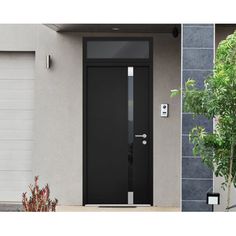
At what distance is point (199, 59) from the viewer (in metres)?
6.88

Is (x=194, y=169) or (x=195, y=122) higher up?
(x=195, y=122)

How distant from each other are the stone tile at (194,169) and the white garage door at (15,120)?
3.16m

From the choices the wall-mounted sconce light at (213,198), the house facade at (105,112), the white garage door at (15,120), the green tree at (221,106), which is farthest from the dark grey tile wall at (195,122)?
the white garage door at (15,120)

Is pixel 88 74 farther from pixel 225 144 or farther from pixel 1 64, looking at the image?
pixel 225 144

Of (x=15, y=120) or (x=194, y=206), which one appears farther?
(x=15, y=120)

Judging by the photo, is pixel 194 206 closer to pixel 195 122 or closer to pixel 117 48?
pixel 195 122

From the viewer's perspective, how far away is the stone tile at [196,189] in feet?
22.3

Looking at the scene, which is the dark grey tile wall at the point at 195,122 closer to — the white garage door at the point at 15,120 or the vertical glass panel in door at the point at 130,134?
the vertical glass panel in door at the point at 130,134

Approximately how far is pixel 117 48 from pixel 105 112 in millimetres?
1026

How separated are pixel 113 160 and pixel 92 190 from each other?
574 mm

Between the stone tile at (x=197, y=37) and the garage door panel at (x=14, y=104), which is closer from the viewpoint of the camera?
the stone tile at (x=197, y=37)

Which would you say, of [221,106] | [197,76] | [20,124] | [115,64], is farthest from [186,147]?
[20,124]

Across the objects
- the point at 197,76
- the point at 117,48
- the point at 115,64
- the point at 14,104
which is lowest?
the point at 14,104
